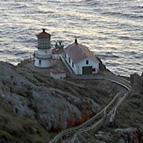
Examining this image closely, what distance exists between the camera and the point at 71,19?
100188 mm

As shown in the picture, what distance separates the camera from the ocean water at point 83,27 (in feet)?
227

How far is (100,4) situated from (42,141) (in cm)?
10630

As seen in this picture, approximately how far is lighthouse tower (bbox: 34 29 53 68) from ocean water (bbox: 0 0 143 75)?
17.2 meters

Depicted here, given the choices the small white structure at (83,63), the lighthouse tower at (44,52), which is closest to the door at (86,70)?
the small white structure at (83,63)

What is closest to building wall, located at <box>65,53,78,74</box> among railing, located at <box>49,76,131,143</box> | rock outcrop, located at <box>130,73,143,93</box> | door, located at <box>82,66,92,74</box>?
door, located at <box>82,66,92,74</box>

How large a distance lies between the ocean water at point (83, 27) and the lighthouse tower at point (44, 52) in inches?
677

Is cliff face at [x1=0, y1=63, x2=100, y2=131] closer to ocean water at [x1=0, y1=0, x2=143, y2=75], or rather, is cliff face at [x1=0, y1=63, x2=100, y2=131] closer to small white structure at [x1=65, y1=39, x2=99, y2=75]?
small white structure at [x1=65, y1=39, x2=99, y2=75]

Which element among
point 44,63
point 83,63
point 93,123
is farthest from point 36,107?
point 44,63

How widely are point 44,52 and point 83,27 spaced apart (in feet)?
149

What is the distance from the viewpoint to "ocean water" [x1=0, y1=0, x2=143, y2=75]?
69312 millimetres

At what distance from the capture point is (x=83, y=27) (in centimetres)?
9106

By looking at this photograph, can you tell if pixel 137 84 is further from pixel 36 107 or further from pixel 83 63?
pixel 36 107

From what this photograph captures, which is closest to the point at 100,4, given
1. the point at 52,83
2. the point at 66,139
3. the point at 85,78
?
the point at 85,78

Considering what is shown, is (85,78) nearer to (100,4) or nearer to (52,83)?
(52,83)
